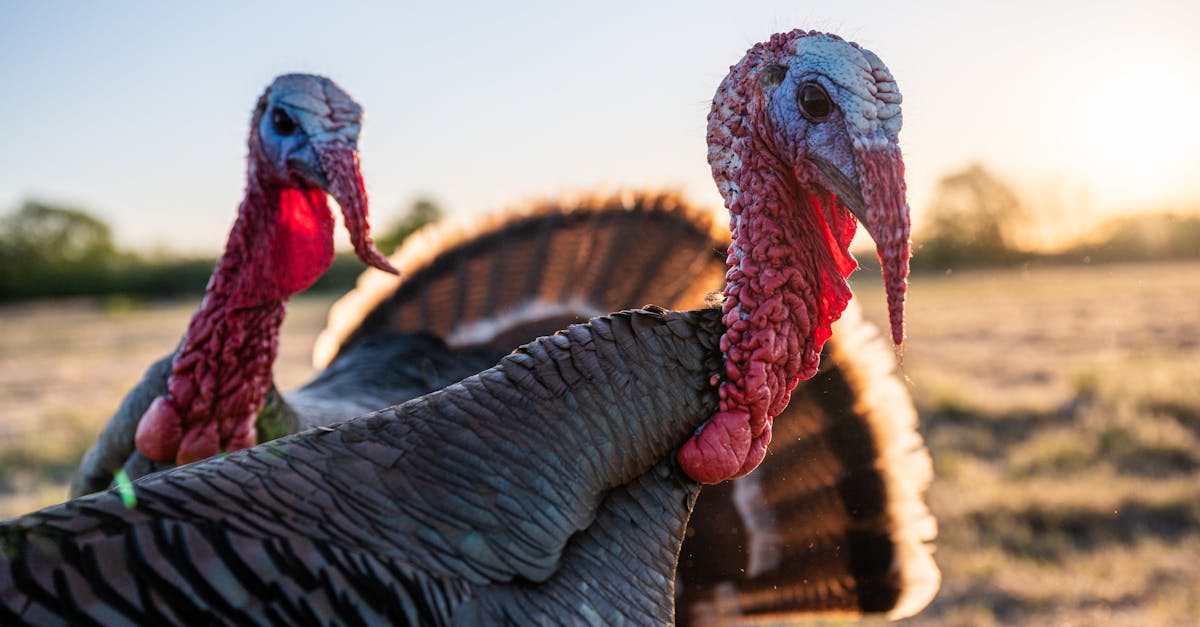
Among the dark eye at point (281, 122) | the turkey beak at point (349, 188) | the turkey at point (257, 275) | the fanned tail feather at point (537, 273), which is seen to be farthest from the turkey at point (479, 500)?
the fanned tail feather at point (537, 273)

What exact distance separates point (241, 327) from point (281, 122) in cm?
59

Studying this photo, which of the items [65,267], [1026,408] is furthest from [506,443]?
[65,267]

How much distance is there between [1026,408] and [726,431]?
272 inches

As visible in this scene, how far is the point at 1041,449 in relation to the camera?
6.76 meters

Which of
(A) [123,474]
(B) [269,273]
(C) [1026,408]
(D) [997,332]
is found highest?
(B) [269,273]

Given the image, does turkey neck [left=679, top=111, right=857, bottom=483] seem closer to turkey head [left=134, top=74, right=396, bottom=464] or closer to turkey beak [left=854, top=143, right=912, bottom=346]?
turkey beak [left=854, top=143, right=912, bottom=346]

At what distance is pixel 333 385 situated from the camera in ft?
11.5

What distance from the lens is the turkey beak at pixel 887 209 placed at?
1.80 metres

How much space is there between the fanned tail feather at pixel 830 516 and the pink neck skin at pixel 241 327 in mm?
1391

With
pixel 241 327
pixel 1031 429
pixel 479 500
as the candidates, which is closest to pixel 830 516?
pixel 479 500

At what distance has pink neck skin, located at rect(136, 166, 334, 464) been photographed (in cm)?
270

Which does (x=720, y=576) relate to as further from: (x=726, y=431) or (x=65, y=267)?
(x=65, y=267)

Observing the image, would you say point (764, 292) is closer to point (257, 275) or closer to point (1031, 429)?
point (257, 275)

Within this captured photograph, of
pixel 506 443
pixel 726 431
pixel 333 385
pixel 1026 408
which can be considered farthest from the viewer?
pixel 1026 408
